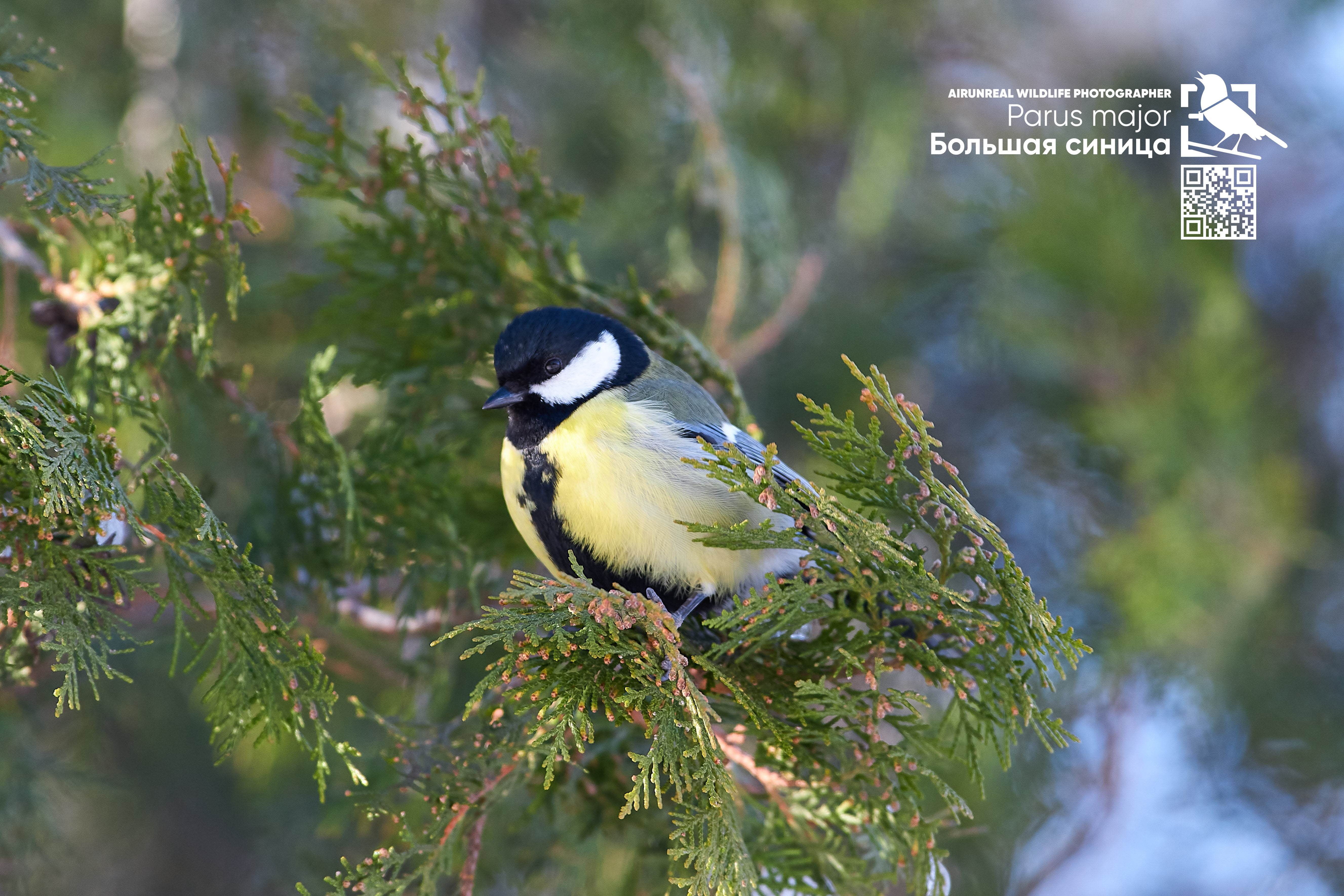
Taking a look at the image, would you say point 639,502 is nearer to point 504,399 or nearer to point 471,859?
point 504,399

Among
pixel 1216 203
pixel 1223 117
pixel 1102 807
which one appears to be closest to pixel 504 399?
pixel 1102 807

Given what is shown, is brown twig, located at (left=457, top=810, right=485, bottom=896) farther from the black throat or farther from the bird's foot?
the black throat

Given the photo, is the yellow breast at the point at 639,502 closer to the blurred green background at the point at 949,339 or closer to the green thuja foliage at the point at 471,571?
the green thuja foliage at the point at 471,571

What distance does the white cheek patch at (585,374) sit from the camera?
74.0 inches

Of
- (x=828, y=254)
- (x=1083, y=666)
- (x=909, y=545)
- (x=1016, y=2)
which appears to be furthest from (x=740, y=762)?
(x=1016, y=2)

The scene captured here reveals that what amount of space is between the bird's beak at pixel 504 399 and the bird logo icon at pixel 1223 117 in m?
2.99

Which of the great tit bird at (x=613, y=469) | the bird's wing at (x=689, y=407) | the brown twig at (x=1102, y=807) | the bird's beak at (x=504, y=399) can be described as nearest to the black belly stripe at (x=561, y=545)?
the great tit bird at (x=613, y=469)

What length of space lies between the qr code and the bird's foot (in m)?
2.57

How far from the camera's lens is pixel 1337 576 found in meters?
3.39

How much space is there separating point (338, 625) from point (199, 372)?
25.7 inches

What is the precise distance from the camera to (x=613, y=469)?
173cm

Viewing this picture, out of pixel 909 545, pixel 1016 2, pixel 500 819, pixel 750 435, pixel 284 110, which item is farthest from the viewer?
pixel 1016 2

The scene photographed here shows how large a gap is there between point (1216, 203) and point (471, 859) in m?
3.28

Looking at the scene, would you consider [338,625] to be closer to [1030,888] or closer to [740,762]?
[740,762]
